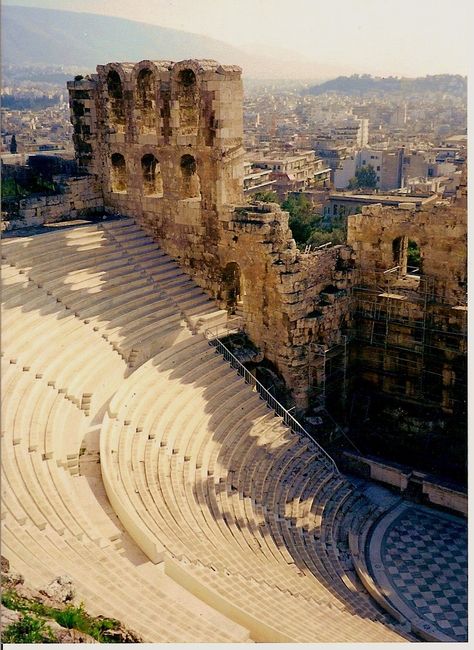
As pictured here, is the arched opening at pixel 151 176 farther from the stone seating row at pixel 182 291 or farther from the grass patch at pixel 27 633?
the grass patch at pixel 27 633

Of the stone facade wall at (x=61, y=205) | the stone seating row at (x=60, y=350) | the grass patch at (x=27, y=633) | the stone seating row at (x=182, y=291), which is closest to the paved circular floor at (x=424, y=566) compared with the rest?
the stone seating row at (x=182, y=291)

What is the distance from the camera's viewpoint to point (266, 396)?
18.0 meters

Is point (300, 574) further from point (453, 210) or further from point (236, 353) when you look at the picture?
point (453, 210)

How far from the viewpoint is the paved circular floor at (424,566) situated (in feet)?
42.9

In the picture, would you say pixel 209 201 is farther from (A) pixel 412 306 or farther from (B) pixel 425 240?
(A) pixel 412 306

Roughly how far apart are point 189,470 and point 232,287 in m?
7.11

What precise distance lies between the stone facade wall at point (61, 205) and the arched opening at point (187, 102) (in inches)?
139

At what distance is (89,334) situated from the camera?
1593 cm

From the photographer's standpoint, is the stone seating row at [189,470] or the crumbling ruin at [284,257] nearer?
the stone seating row at [189,470]

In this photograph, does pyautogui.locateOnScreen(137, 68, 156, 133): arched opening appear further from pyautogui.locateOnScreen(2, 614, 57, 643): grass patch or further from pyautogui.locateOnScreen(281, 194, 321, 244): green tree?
pyautogui.locateOnScreen(281, 194, 321, 244): green tree

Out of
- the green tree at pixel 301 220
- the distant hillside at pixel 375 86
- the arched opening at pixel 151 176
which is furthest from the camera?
the distant hillside at pixel 375 86

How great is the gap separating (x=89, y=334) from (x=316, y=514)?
6356 mm

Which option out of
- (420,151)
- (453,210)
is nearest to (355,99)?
(420,151)

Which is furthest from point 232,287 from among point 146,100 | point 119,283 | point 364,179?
point 364,179
